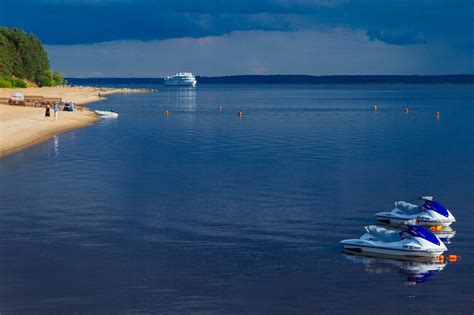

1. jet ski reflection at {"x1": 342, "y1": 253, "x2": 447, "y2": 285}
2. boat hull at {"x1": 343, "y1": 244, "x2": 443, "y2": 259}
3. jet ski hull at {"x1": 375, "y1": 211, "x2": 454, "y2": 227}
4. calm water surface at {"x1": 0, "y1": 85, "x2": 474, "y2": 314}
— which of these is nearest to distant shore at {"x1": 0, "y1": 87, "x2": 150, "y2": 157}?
calm water surface at {"x1": 0, "y1": 85, "x2": 474, "y2": 314}

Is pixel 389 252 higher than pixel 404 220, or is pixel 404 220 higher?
pixel 404 220

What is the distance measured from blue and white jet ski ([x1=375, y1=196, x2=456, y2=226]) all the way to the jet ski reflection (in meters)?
6.69

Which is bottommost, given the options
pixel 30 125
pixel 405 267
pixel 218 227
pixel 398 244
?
pixel 405 267

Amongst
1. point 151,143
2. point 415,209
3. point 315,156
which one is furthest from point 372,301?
point 151,143

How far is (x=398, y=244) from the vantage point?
35969 millimetres

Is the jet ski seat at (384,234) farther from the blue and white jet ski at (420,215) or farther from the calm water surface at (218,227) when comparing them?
the blue and white jet ski at (420,215)

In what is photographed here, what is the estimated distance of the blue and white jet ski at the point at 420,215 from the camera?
42312 millimetres

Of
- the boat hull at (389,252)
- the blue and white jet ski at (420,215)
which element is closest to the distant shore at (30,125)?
the blue and white jet ski at (420,215)

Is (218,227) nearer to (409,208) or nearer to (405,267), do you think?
(409,208)

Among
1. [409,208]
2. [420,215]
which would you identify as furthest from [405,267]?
[409,208]

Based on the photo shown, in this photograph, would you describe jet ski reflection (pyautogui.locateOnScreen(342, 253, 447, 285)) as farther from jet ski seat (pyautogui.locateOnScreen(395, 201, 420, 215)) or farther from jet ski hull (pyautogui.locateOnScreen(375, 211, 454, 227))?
jet ski seat (pyautogui.locateOnScreen(395, 201, 420, 215))

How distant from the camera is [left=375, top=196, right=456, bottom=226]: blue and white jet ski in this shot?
42312mm

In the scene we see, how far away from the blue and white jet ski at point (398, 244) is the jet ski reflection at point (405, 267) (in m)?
0.38

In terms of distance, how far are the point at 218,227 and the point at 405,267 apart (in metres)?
11.4
